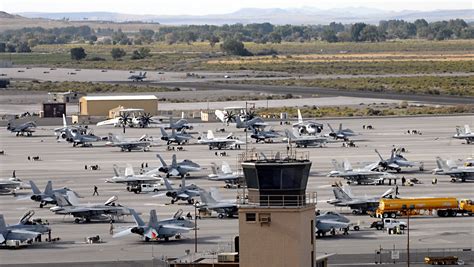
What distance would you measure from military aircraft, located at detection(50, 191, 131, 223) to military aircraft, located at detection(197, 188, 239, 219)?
19.3ft

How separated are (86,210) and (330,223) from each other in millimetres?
19994

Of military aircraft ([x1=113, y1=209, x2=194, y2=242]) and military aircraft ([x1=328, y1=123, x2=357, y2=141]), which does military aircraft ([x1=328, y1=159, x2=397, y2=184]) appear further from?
military aircraft ([x1=328, y1=123, x2=357, y2=141])

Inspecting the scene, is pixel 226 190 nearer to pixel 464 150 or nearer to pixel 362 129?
pixel 464 150

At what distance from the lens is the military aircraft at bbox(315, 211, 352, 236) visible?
87312 mm

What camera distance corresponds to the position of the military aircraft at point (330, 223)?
87.3 meters

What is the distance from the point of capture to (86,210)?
3804 inches

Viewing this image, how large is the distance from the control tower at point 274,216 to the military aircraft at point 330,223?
49.1 meters

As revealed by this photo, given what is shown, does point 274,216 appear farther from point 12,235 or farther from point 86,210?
point 86,210

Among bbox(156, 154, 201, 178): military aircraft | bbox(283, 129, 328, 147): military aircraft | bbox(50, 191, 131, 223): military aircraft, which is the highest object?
bbox(50, 191, 131, 223): military aircraft

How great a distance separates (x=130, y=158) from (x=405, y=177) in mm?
36714

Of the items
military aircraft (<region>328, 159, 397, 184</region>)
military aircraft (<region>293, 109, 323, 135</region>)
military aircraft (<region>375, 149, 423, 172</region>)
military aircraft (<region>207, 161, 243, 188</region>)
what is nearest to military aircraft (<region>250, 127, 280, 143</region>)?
military aircraft (<region>293, 109, 323, 135</region>)

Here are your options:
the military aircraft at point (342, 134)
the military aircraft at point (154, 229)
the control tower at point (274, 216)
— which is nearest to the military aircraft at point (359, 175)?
the military aircraft at point (154, 229)

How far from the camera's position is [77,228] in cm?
9438

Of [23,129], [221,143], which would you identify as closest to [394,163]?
[221,143]
